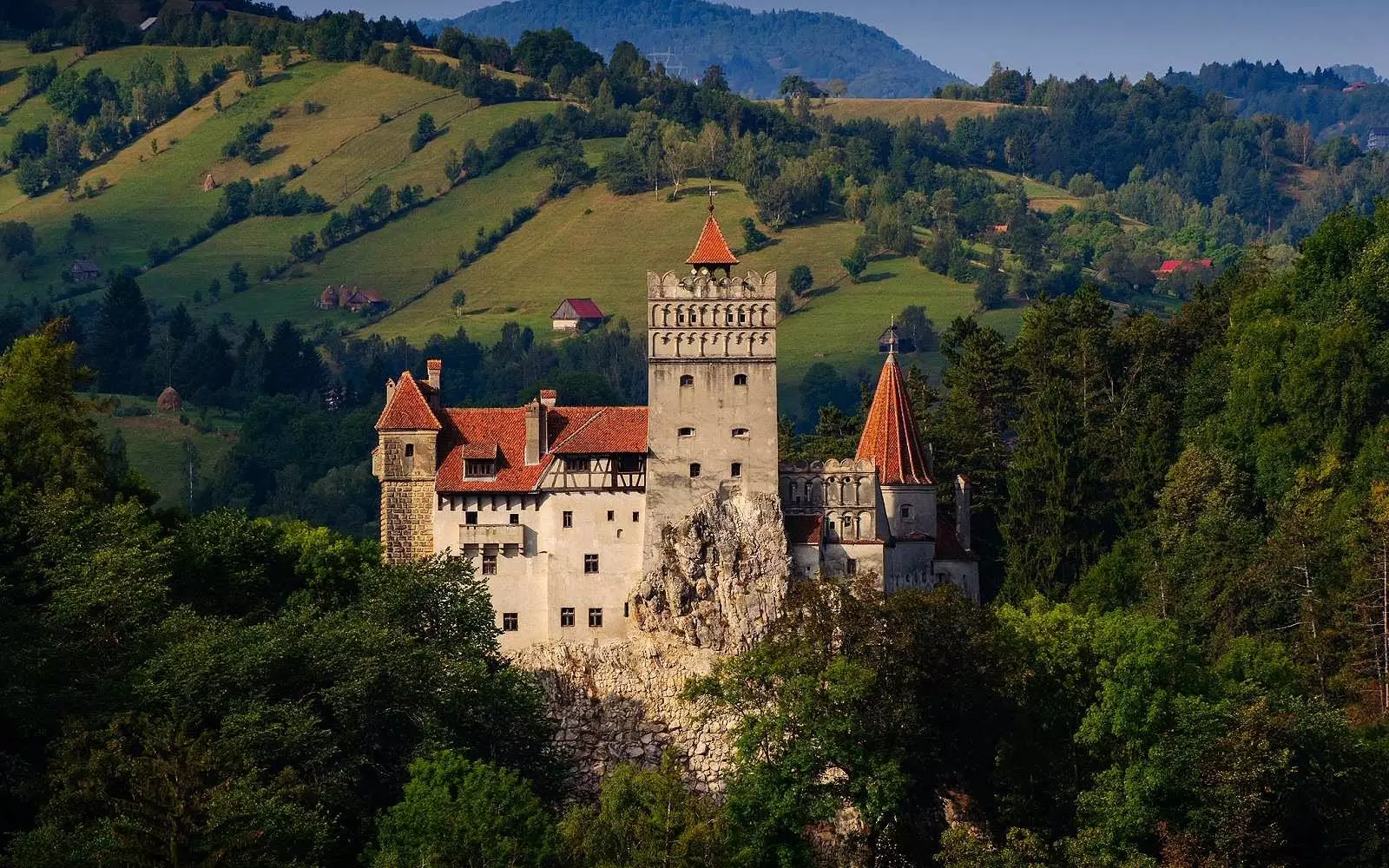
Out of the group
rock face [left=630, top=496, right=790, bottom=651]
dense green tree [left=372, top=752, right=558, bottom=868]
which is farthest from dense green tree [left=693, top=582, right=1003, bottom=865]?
dense green tree [left=372, top=752, right=558, bottom=868]

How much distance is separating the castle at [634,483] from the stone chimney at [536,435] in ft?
0.24

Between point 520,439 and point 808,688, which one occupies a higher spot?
point 520,439

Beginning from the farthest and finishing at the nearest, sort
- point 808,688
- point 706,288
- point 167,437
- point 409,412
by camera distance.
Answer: point 167,437 → point 409,412 → point 706,288 → point 808,688

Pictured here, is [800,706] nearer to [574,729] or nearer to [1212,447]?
[574,729]

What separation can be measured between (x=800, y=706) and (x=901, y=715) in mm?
3262

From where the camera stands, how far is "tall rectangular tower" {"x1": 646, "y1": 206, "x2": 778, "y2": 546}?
281 ft

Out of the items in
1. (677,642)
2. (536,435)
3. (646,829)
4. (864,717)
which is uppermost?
(536,435)

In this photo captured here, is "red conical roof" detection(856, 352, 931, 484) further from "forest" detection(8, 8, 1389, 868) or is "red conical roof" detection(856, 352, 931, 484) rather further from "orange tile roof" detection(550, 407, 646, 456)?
"orange tile roof" detection(550, 407, 646, 456)

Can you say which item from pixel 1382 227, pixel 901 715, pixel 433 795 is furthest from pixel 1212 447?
pixel 433 795

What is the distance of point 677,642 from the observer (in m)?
85.4

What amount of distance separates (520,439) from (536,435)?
0.92m

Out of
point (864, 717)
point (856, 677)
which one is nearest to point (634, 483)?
point (856, 677)

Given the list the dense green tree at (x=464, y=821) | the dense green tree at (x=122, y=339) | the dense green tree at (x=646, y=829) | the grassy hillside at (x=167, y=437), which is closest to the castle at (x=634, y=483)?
the dense green tree at (x=646, y=829)

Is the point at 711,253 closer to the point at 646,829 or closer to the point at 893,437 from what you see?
the point at 893,437
